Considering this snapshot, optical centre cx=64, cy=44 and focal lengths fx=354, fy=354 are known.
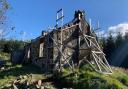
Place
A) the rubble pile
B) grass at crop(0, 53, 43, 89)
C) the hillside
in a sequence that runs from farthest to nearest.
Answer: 1. grass at crop(0, 53, 43, 89)
2. the rubble pile
3. the hillside

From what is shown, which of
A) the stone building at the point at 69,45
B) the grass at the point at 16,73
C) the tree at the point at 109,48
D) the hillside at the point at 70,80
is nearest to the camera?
the hillside at the point at 70,80

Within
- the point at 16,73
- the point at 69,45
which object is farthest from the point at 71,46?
the point at 16,73

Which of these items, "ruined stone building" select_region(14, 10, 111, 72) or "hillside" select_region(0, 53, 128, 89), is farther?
"ruined stone building" select_region(14, 10, 111, 72)

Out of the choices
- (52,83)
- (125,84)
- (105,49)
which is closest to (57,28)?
(52,83)

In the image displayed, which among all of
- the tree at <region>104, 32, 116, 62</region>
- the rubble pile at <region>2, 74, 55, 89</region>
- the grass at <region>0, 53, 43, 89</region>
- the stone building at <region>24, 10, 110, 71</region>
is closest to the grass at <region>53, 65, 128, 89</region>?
the rubble pile at <region>2, 74, 55, 89</region>

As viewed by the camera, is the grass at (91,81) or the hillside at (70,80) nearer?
the grass at (91,81)

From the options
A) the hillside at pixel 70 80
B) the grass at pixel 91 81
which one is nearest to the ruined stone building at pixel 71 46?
the hillside at pixel 70 80

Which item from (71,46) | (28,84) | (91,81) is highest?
(71,46)

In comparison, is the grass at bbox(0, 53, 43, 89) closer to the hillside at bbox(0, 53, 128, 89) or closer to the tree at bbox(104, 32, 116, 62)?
the hillside at bbox(0, 53, 128, 89)

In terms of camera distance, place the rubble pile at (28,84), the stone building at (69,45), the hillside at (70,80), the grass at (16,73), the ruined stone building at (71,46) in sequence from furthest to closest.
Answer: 1. the stone building at (69,45)
2. the ruined stone building at (71,46)
3. the grass at (16,73)
4. the rubble pile at (28,84)
5. the hillside at (70,80)

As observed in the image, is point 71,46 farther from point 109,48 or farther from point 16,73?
point 109,48

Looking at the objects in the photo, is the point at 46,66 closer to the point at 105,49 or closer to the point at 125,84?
the point at 125,84

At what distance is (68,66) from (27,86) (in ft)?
22.0

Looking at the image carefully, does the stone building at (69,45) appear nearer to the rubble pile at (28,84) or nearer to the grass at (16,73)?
the grass at (16,73)
